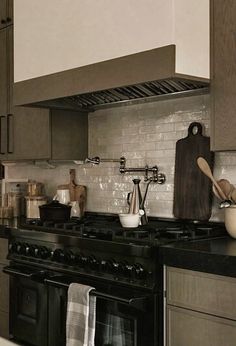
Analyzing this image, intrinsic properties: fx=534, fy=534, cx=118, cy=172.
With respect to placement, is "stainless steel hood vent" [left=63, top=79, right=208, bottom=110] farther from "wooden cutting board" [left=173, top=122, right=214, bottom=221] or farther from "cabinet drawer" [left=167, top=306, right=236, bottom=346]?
"cabinet drawer" [left=167, top=306, right=236, bottom=346]

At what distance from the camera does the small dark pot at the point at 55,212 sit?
3352mm

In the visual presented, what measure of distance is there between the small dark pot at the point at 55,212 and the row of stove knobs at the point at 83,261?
0.26 metres

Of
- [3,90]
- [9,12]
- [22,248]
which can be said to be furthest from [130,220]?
[9,12]

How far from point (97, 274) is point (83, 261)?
0.39ft

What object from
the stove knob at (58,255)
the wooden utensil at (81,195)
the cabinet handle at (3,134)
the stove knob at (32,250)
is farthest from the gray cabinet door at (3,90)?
the stove knob at (58,255)

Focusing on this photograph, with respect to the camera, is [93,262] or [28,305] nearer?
[93,262]

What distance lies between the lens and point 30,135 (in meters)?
3.82

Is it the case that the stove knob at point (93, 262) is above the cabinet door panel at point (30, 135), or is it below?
below

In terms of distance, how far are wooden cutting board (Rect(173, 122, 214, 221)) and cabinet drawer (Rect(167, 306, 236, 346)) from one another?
81cm

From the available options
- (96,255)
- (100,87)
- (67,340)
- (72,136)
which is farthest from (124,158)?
(67,340)

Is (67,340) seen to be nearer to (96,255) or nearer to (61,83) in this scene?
(96,255)

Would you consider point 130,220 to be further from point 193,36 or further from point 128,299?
point 193,36

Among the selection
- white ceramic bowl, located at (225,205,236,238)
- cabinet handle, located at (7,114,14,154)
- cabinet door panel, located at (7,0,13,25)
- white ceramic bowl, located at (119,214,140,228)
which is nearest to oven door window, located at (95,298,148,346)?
white ceramic bowl, located at (119,214,140,228)

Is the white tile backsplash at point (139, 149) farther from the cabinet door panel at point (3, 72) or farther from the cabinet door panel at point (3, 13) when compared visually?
the cabinet door panel at point (3, 13)
